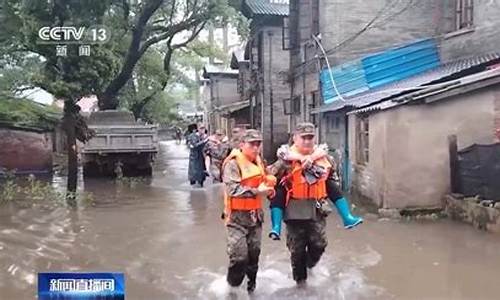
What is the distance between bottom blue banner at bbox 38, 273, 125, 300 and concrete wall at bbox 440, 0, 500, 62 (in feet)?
42.5

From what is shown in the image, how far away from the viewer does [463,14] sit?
1636 cm

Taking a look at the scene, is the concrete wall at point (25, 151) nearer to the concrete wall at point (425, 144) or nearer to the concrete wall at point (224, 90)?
the concrete wall at point (425, 144)

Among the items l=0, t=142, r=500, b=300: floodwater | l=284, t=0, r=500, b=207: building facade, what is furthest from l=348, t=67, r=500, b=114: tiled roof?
l=284, t=0, r=500, b=207: building facade

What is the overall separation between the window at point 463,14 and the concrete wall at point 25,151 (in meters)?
14.8

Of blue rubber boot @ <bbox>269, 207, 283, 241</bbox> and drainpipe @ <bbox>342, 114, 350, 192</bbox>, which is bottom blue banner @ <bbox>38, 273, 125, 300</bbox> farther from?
drainpipe @ <bbox>342, 114, 350, 192</bbox>

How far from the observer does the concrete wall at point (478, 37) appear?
48.2 feet

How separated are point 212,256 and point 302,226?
2426 mm

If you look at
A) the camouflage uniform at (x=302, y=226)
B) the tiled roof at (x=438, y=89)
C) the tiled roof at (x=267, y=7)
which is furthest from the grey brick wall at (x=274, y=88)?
the camouflage uniform at (x=302, y=226)

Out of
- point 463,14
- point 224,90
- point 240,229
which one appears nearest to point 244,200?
point 240,229

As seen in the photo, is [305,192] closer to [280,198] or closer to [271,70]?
[280,198]

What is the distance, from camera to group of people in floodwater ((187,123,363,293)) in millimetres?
6395

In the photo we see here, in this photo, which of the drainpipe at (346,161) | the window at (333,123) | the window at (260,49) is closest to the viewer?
the drainpipe at (346,161)

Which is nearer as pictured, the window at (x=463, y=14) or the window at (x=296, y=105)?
the window at (x=463, y=14)

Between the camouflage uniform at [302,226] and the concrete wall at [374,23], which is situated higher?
the concrete wall at [374,23]
